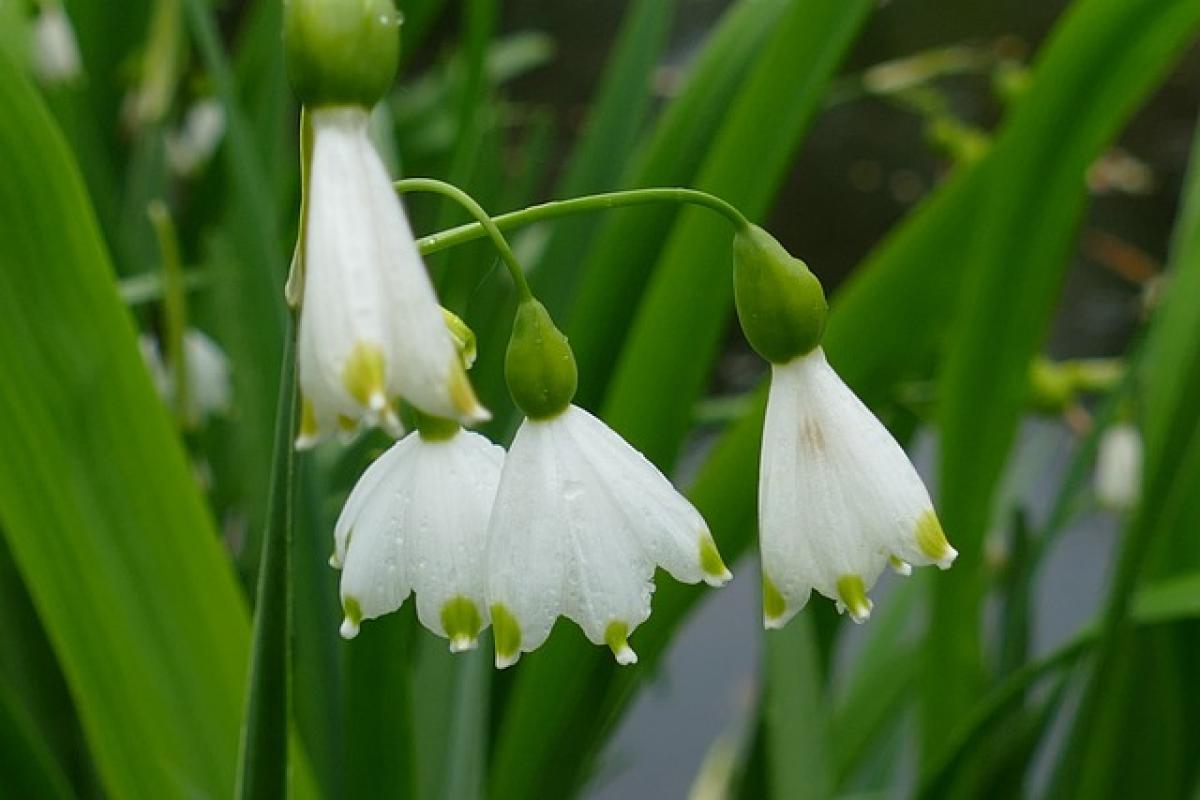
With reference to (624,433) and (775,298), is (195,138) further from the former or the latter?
(775,298)

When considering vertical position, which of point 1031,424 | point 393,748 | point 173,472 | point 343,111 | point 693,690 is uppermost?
point 343,111

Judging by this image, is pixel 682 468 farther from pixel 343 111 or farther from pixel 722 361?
pixel 343 111

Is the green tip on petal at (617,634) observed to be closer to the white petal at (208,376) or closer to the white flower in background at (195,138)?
the white petal at (208,376)

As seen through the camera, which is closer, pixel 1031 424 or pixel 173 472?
pixel 173 472

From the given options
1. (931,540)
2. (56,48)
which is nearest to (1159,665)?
(931,540)

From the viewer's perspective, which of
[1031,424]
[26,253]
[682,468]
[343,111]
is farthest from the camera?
[1031,424]

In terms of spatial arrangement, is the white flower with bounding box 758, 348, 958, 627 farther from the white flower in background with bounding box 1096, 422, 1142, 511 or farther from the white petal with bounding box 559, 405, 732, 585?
the white flower in background with bounding box 1096, 422, 1142, 511

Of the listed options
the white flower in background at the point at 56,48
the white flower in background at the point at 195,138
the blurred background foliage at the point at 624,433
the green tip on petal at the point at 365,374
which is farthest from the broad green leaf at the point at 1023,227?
the white flower in background at the point at 195,138

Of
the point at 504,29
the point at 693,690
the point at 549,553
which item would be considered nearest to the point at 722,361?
the point at 693,690
